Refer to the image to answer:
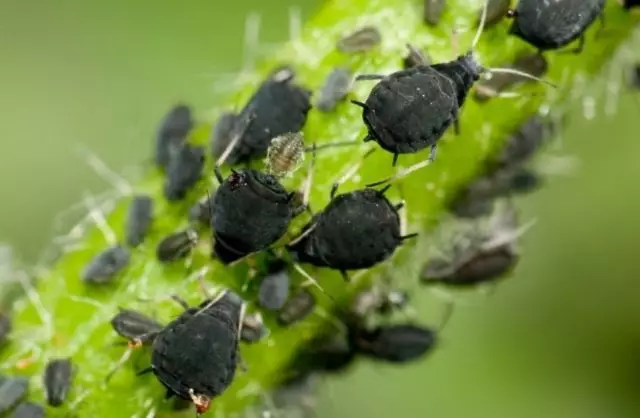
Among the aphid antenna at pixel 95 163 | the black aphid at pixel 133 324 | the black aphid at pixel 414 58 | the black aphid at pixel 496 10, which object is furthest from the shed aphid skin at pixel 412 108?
the aphid antenna at pixel 95 163

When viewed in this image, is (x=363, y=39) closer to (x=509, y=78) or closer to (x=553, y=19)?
(x=509, y=78)

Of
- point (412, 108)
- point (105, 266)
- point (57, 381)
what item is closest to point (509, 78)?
point (412, 108)

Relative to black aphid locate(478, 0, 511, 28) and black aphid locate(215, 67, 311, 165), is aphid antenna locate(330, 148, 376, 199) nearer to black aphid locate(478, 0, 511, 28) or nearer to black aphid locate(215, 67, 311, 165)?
black aphid locate(215, 67, 311, 165)

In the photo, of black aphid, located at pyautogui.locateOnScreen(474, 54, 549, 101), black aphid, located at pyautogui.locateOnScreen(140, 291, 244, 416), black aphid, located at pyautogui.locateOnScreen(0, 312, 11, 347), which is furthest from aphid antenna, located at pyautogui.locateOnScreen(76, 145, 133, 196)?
black aphid, located at pyautogui.locateOnScreen(474, 54, 549, 101)

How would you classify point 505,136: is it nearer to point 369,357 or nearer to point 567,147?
point 369,357

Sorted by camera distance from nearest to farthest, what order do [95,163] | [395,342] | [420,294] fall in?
[395,342]
[420,294]
[95,163]
